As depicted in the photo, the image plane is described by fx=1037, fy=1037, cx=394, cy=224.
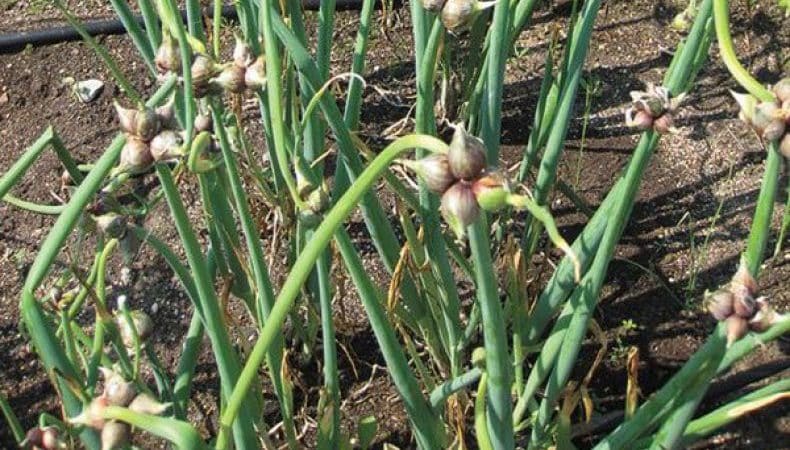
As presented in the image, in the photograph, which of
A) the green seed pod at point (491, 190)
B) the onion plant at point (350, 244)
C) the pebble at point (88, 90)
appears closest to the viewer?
the green seed pod at point (491, 190)

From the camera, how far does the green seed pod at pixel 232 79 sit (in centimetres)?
90

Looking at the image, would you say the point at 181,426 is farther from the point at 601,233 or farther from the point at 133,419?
the point at 601,233

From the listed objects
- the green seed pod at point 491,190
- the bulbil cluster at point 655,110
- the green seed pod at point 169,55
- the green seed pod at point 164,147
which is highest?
the green seed pod at point 169,55

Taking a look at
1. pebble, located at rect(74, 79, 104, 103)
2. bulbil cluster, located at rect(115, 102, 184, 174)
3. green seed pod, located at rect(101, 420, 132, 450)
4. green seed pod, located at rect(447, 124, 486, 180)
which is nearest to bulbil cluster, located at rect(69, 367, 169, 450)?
green seed pod, located at rect(101, 420, 132, 450)

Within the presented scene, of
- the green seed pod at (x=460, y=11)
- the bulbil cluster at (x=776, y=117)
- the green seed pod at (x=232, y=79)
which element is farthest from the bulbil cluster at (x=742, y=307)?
the green seed pod at (x=232, y=79)

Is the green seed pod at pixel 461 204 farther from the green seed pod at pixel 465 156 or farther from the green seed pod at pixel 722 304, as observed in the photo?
the green seed pod at pixel 722 304

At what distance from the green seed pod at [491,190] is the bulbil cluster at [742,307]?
303mm

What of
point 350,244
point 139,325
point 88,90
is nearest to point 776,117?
point 350,244

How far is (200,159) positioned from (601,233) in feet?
1.55

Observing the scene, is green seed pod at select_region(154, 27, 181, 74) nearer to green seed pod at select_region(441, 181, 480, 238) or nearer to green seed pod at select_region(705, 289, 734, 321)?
green seed pod at select_region(441, 181, 480, 238)

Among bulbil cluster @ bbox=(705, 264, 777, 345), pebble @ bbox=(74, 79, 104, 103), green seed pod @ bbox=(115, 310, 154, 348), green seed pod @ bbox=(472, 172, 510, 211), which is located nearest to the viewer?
green seed pod @ bbox=(472, 172, 510, 211)

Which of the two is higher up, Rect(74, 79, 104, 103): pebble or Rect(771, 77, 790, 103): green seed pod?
Rect(771, 77, 790, 103): green seed pod

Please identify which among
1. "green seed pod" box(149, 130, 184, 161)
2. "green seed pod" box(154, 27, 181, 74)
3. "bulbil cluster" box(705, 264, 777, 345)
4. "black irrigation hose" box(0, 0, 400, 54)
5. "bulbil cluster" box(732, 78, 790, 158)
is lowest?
"bulbil cluster" box(705, 264, 777, 345)

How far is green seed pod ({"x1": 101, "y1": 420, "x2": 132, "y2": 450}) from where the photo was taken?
71 centimetres
